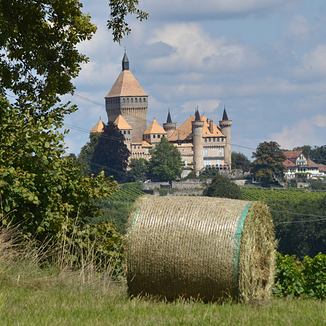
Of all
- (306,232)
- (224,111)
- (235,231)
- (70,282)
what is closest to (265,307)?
(235,231)

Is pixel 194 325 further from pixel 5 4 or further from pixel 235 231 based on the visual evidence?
pixel 5 4

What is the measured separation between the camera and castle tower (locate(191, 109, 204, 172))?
118 m

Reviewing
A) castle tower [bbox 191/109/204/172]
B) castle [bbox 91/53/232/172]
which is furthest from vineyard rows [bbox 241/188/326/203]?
castle [bbox 91/53/232/172]

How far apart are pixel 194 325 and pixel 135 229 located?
175cm

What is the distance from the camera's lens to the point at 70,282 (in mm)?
6855

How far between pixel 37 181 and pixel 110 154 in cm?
9206

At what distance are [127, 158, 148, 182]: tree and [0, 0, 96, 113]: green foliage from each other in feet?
305

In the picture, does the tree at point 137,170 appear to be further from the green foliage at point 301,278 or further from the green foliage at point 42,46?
the green foliage at point 301,278

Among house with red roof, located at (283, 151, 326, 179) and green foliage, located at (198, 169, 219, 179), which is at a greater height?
house with red roof, located at (283, 151, 326, 179)

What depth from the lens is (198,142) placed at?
120 meters

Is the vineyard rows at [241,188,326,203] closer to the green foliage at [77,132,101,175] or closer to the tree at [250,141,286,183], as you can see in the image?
the tree at [250,141,286,183]

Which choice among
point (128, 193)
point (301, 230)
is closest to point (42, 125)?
point (301, 230)

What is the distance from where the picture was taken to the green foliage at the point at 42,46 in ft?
36.4

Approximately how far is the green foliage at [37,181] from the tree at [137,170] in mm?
96140
